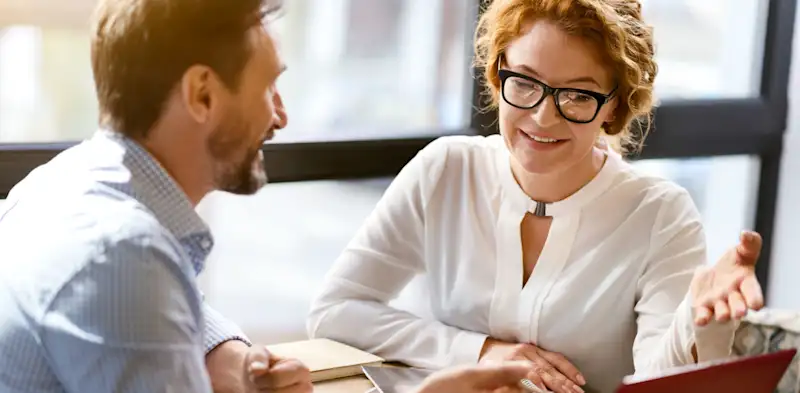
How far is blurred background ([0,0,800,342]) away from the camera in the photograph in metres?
1.92

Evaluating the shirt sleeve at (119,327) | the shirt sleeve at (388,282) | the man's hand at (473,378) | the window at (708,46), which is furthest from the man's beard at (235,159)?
the window at (708,46)

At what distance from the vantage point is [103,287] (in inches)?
37.4

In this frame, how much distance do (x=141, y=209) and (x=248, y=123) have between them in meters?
0.18

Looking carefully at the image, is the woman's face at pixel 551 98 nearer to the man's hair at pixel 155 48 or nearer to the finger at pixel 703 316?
the finger at pixel 703 316

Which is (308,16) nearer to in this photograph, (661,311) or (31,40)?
(31,40)

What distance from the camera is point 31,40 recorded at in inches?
74.2

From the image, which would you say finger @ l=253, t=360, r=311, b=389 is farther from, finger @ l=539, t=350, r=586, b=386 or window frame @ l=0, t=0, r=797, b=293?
window frame @ l=0, t=0, r=797, b=293

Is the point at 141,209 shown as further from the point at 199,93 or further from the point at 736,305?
the point at 736,305

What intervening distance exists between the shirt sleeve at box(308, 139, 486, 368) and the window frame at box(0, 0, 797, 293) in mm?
308

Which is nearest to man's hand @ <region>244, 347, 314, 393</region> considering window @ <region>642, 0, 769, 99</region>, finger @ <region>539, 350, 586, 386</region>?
finger @ <region>539, 350, 586, 386</region>

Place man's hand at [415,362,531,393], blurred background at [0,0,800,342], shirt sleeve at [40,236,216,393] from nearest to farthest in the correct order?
shirt sleeve at [40,236,216,393] < man's hand at [415,362,531,393] < blurred background at [0,0,800,342]

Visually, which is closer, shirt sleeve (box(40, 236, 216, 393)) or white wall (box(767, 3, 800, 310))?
shirt sleeve (box(40, 236, 216, 393))

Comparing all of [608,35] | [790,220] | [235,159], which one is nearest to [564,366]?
[608,35]

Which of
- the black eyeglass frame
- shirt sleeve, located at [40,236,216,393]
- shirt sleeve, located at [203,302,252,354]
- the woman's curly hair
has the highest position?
the woman's curly hair
